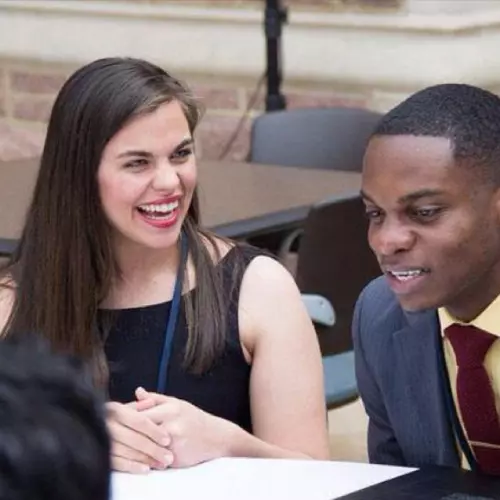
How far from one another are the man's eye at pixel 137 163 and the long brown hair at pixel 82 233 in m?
0.05

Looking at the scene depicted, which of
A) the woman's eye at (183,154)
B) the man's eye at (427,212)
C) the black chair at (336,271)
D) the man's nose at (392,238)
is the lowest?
the black chair at (336,271)

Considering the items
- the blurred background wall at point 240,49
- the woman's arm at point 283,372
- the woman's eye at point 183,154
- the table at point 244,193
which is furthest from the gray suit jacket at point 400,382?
the blurred background wall at point 240,49

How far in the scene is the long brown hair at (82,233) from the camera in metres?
2.40

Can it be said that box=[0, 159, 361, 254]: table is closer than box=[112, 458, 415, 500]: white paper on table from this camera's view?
No

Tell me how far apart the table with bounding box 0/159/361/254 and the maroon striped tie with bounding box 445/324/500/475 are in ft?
4.97

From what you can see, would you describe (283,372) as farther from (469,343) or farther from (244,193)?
(244,193)

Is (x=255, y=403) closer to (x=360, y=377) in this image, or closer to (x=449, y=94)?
(x=360, y=377)

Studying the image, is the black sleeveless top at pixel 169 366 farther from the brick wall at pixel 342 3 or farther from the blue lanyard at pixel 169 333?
the brick wall at pixel 342 3

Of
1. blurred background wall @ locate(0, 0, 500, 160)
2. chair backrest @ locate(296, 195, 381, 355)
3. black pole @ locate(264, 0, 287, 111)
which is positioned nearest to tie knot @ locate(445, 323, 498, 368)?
chair backrest @ locate(296, 195, 381, 355)

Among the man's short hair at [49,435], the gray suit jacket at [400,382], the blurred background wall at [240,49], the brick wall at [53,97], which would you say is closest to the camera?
the man's short hair at [49,435]

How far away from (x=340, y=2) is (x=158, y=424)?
3768mm

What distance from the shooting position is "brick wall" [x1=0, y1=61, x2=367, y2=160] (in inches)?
230

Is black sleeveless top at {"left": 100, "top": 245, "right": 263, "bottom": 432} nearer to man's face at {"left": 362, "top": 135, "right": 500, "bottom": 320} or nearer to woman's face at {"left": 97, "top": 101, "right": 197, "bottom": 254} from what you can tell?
woman's face at {"left": 97, "top": 101, "right": 197, "bottom": 254}

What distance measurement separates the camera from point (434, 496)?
5.52 ft
